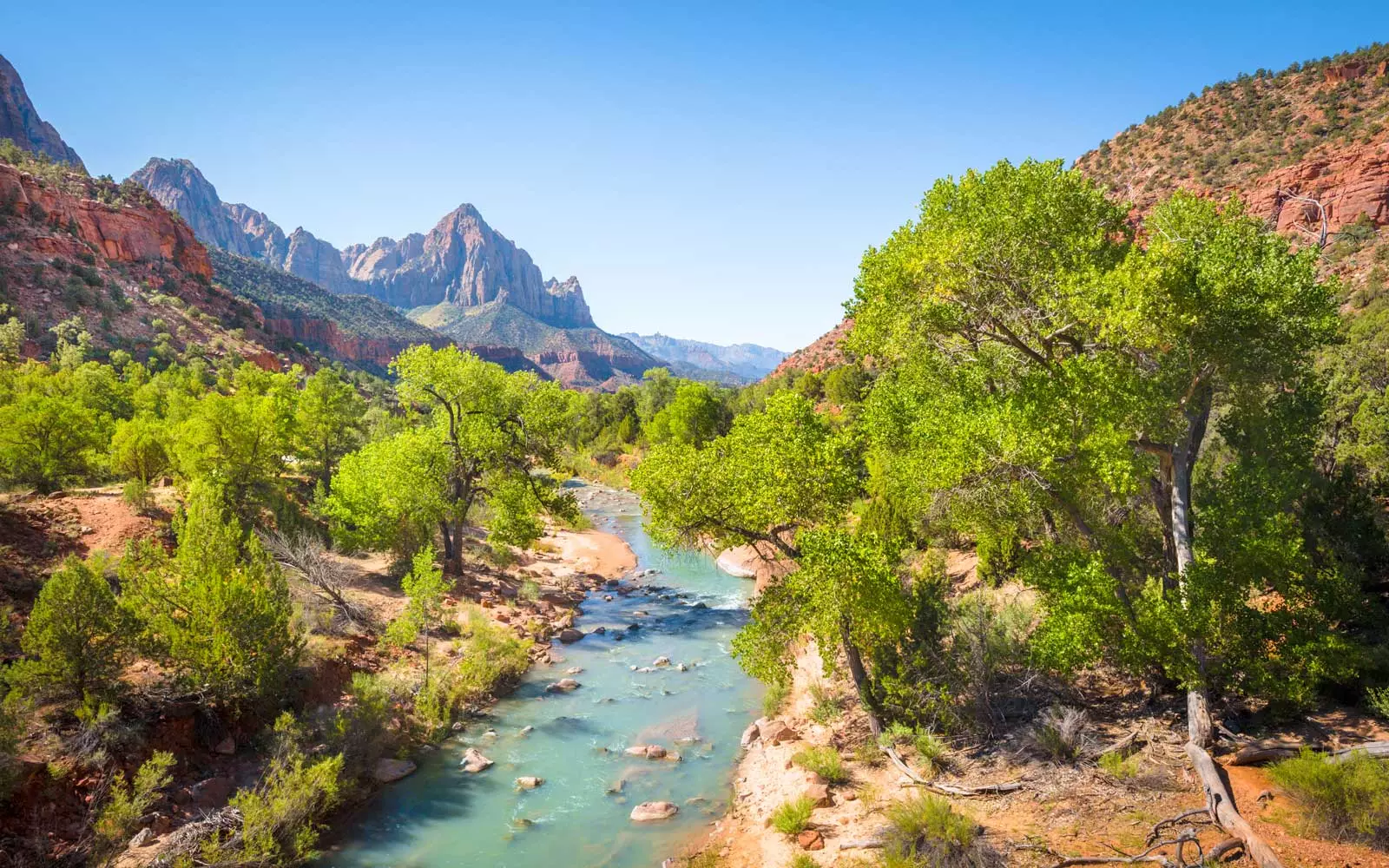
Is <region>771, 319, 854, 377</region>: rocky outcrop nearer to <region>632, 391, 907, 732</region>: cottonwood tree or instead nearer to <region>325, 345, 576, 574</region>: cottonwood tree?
<region>325, 345, 576, 574</region>: cottonwood tree

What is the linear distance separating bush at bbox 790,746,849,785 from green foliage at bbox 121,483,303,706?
10710 mm

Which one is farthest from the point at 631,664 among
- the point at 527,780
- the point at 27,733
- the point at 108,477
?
the point at 108,477

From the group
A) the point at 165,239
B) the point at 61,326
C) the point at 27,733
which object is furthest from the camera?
the point at 165,239

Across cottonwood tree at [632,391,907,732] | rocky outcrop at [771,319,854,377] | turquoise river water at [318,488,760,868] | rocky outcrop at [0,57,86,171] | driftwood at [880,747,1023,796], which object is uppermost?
rocky outcrop at [0,57,86,171]

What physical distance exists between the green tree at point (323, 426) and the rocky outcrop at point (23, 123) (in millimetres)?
168861

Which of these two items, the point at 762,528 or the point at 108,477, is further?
the point at 108,477

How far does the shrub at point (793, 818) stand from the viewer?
1098 centimetres

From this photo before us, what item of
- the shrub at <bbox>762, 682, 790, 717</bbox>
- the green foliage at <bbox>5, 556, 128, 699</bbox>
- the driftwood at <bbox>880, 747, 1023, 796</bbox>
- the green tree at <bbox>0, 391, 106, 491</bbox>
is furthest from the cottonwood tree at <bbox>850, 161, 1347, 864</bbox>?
the green tree at <bbox>0, 391, 106, 491</bbox>

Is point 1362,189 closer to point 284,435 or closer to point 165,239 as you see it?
point 284,435

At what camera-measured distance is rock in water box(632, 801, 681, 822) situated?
12.6 m

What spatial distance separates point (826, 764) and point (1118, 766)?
4765 millimetres

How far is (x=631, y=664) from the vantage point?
20906 mm

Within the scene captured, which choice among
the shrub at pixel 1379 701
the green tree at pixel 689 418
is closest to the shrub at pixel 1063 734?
the shrub at pixel 1379 701

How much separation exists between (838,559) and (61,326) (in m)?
78.4
